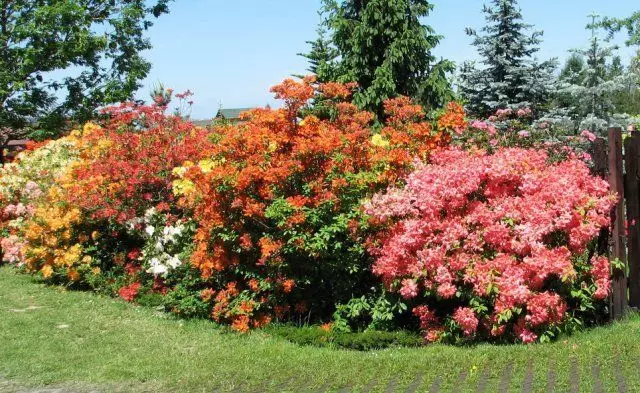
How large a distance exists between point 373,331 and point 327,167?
167 centimetres

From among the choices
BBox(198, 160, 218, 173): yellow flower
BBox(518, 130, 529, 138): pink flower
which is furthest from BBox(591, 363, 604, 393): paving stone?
BBox(198, 160, 218, 173): yellow flower

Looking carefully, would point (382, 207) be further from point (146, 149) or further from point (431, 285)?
point (146, 149)

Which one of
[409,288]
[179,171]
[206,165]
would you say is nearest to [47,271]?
[179,171]

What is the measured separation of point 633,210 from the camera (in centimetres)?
603

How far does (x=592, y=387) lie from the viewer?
14.8 ft

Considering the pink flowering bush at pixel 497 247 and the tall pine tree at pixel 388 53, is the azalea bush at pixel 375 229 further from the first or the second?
the tall pine tree at pixel 388 53

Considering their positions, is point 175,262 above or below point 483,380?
above

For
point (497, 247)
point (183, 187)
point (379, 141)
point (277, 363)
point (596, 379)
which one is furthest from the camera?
point (183, 187)

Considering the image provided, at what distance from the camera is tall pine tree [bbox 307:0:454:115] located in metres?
13.0

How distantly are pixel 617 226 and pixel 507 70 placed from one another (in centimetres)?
938

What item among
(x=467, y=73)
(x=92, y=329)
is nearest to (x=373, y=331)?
(x=92, y=329)

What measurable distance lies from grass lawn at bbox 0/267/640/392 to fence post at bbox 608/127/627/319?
0.61 feet

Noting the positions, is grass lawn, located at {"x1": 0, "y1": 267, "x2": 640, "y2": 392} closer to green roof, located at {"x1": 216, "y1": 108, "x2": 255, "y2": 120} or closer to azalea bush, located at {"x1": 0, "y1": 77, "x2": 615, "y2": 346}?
azalea bush, located at {"x1": 0, "y1": 77, "x2": 615, "y2": 346}

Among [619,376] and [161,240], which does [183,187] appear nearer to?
[161,240]
